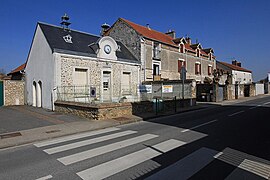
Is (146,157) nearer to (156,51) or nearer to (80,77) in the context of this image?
(80,77)

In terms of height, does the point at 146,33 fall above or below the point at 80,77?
above

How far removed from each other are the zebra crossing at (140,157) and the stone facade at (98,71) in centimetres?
922

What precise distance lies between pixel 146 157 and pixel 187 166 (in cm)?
109

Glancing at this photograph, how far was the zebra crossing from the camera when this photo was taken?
402 cm

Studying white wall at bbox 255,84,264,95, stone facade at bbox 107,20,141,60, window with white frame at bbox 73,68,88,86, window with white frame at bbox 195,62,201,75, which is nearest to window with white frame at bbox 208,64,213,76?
window with white frame at bbox 195,62,201,75

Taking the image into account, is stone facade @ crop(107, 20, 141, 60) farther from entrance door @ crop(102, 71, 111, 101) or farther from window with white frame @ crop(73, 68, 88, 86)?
window with white frame @ crop(73, 68, 88, 86)

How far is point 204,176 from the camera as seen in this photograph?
3.80m

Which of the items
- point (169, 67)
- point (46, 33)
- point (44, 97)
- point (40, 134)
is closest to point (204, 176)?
point (40, 134)

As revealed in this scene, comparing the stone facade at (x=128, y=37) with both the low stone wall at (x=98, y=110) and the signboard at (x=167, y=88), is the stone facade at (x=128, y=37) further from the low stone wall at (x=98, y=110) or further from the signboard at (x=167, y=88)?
the low stone wall at (x=98, y=110)

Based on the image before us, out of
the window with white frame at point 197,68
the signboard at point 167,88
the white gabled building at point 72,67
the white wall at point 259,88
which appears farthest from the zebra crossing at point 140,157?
the white wall at point 259,88

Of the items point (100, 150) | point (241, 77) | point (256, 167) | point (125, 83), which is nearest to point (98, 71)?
point (125, 83)

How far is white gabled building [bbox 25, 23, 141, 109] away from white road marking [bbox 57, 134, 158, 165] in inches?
289

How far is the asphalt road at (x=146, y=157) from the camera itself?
13.1ft

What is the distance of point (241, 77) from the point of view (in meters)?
51.2
